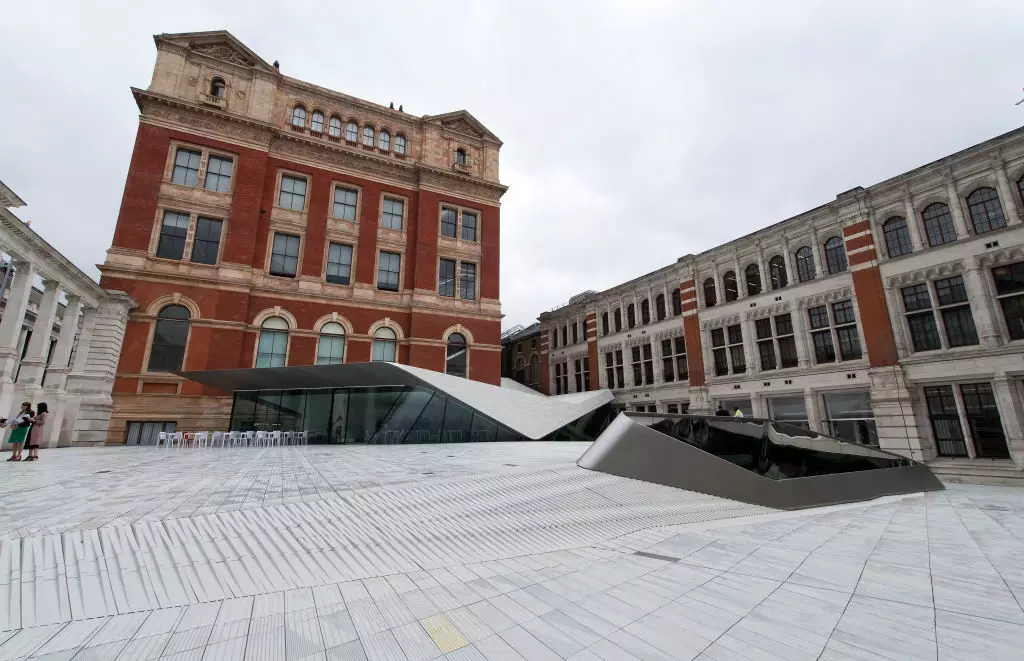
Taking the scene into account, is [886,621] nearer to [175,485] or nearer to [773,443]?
[773,443]

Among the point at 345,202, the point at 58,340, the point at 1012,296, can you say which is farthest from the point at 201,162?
the point at 1012,296

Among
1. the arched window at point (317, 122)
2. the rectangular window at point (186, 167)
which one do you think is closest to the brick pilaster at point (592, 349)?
the arched window at point (317, 122)

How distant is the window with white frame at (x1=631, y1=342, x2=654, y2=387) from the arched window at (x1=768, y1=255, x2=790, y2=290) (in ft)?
30.5

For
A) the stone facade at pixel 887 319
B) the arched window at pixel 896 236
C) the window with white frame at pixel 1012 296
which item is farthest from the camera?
the arched window at pixel 896 236

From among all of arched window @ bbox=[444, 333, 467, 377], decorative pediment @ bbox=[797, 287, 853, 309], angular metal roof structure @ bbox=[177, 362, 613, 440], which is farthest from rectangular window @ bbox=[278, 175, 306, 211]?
decorative pediment @ bbox=[797, 287, 853, 309]

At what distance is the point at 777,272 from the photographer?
996 inches

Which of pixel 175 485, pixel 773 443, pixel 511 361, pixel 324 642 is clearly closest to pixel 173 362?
pixel 175 485

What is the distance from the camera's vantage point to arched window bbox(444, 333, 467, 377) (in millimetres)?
26375

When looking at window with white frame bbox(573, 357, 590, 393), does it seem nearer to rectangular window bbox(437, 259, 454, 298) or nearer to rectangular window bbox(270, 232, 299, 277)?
rectangular window bbox(437, 259, 454, 298)

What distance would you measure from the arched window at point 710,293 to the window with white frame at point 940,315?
964cm

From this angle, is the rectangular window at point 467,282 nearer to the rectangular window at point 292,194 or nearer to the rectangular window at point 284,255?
the rectangular window at point 284,255

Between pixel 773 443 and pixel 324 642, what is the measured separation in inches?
331

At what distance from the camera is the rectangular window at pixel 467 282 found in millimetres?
28016

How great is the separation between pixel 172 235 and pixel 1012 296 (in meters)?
38.2
